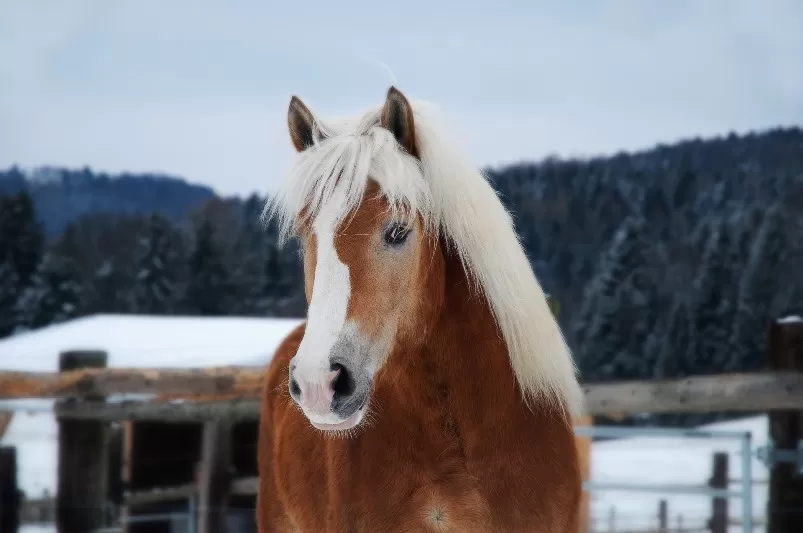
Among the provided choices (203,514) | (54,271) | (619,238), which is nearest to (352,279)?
(203,514)

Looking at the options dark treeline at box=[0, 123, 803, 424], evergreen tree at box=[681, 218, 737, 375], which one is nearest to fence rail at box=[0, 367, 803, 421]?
dark treeline at box=[0, 123, 803, 424]

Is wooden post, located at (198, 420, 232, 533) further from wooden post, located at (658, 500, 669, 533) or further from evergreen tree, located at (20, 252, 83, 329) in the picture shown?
evergreen tree, located at (20, 252, 83, 329)

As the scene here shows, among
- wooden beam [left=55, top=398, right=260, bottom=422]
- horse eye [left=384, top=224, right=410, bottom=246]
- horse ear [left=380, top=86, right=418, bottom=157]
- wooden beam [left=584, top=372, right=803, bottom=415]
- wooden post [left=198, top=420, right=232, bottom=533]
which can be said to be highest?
horse ear [left=380, top=86, right=418, bottom=157]

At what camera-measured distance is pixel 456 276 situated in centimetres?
228

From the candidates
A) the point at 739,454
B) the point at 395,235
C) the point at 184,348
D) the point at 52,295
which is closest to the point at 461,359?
the point at 395,235

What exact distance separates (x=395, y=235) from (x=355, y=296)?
204 millimetres

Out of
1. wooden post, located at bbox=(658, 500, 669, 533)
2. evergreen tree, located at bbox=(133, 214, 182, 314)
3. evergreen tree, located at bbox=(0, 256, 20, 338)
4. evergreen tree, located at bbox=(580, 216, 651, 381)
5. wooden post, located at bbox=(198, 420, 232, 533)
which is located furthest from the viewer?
evergreen tree, located at bbox=(580, 216, 651, 381)

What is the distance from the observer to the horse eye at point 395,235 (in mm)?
2041

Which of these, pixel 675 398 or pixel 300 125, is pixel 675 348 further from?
pixel 300 125

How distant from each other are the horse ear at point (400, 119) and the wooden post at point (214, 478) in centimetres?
282

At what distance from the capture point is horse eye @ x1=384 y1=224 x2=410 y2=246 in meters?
2.04

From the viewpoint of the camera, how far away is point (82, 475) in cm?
441

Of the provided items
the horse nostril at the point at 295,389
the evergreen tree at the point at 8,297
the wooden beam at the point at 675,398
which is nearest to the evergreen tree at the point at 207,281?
the evergreen tree at the point at 8,297

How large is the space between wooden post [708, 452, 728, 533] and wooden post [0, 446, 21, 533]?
175 inches
